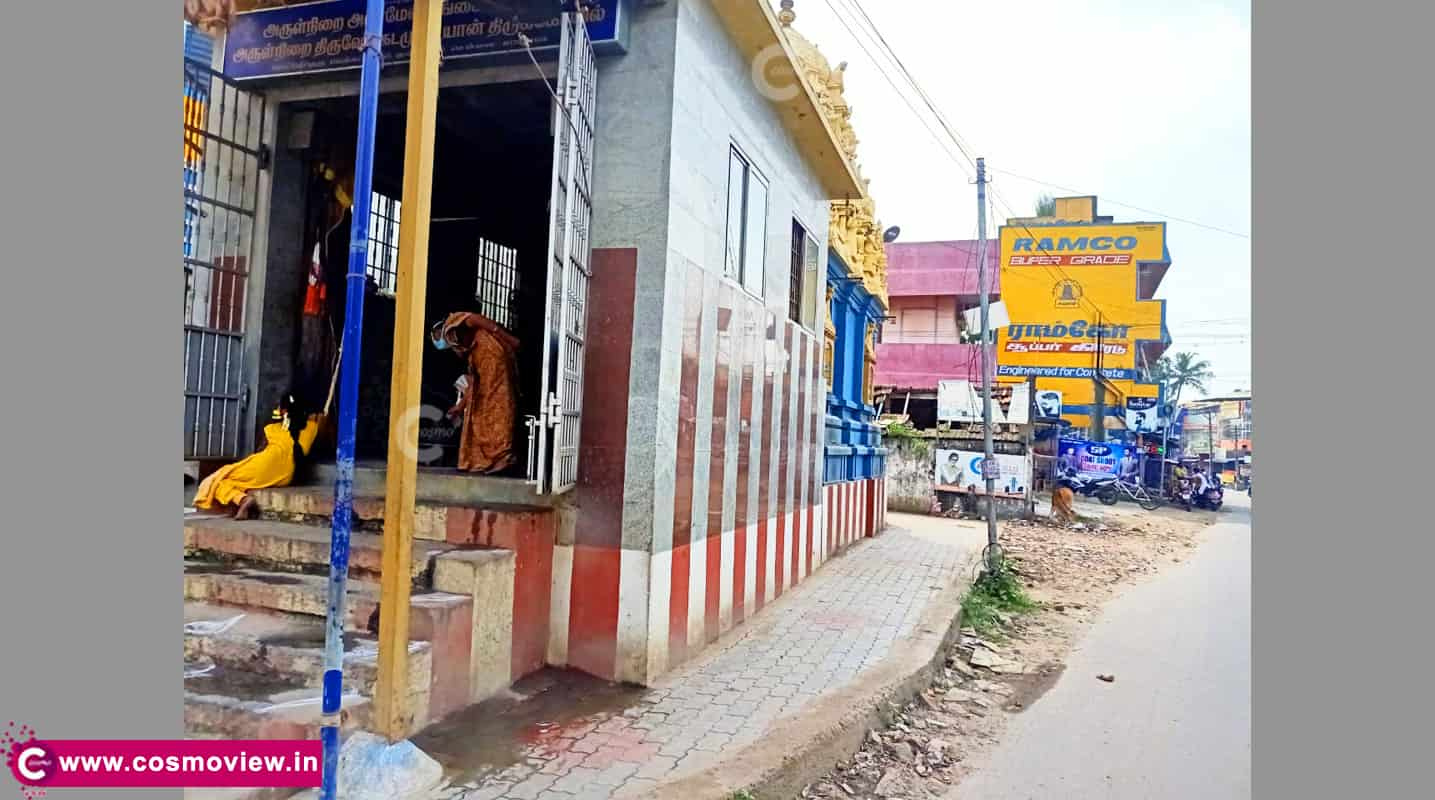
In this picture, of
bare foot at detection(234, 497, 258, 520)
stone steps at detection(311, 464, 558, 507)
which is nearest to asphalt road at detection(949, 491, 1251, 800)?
stone steps at detection(311, 464, 558, 507)

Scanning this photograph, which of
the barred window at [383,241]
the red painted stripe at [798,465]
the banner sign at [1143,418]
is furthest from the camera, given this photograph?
the banner sign at [1143,418]

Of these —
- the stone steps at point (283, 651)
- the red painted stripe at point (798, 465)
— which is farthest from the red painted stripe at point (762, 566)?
the stone steps at point (283, 651)

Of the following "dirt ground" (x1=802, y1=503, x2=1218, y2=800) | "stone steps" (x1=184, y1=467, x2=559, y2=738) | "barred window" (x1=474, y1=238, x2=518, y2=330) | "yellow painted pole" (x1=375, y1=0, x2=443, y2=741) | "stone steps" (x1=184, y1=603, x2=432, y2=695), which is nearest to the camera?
"yellow painted pole" (x1=375, y1=0, x2=443, y2=741)

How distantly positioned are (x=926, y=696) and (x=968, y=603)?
285 cm

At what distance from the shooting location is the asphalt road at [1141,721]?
15.3ft

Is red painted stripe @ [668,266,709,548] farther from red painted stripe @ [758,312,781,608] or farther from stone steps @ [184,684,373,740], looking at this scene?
stone steps @ [184,684,373,740]

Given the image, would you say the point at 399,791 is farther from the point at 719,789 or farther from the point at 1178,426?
the point at 1178,426

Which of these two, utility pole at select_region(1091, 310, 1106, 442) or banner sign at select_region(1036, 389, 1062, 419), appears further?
banner sign at select_region(1036, 389, 1062, 419)

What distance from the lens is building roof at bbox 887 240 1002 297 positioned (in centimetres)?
3241

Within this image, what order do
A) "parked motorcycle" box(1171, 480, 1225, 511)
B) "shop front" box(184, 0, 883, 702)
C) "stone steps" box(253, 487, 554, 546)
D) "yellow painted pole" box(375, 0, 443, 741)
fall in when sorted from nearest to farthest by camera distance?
"yellow painted pole" box(375, 0, 443, 741) → "stone steps" box(253, 487, 554, 546) → "shop front" box(184, 0, 883, 702) → "parked motorcycle" box(1171, 480, 1225, 511)

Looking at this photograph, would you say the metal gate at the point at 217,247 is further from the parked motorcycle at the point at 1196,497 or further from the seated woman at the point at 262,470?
the parked motorcycle at the point at 1196,497

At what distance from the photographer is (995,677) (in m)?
6.85

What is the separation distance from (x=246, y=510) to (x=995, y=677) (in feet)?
18.6

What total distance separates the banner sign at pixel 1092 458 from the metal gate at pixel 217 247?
2251cm
